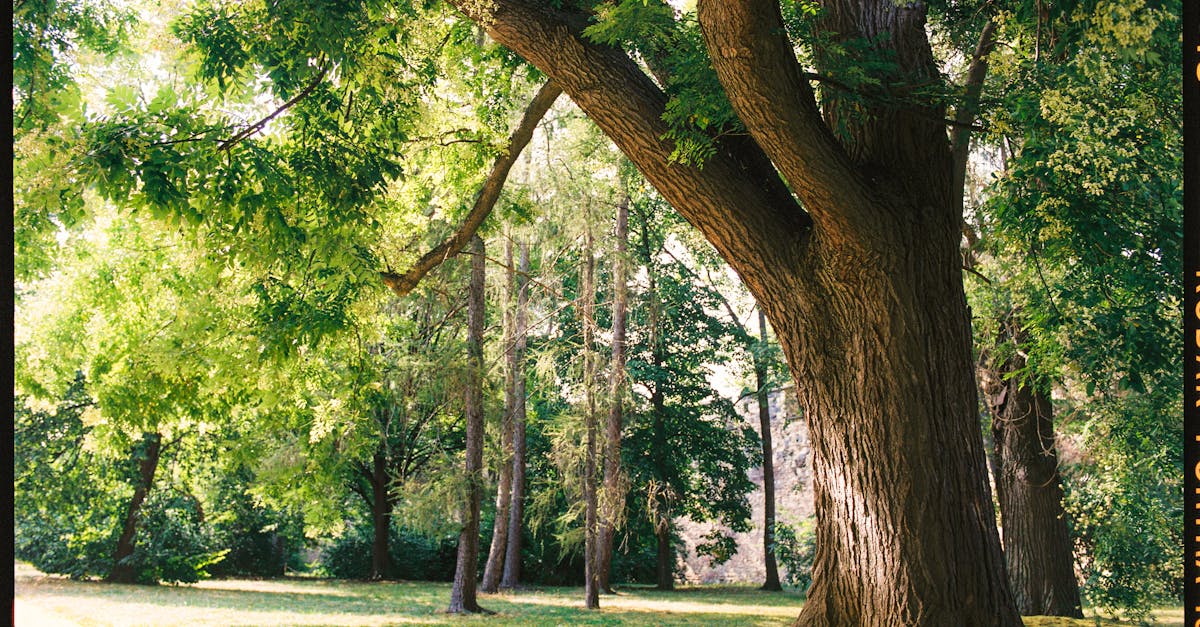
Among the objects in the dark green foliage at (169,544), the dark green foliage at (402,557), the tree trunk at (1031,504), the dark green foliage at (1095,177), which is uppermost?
the dark green foliage at (1095,177)

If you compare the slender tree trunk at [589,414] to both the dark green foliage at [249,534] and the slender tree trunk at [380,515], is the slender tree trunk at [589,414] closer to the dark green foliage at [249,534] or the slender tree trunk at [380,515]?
the slender tree trunk at [380,515]

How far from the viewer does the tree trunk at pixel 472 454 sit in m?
12.5

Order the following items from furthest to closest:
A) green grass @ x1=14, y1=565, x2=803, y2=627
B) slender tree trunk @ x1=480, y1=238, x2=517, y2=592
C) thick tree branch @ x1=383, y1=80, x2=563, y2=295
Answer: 1. slender tree trunk @ x1=480, y1=238, x2=517, y2=592
2. green grass @ x1=14, y1=565, x2=803, y2=627
3. thick tree branch @ x1=383, y1=80, x2=563, y2=295

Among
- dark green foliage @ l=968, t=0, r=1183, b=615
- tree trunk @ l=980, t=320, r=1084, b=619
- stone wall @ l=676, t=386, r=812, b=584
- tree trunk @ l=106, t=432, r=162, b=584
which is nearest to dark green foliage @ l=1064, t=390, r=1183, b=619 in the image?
tree trunk @ l=980, t=320, r=1084, b=619

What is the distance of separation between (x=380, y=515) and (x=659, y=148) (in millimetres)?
16097

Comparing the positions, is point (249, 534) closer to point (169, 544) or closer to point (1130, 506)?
point (169, 544)

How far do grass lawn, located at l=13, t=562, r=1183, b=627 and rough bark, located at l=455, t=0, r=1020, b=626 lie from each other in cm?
368

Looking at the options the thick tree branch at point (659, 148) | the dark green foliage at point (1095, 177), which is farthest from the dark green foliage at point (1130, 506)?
the thick tree branch at point (659, 148)

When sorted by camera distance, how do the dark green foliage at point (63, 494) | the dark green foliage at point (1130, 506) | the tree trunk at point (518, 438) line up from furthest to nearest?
the tree trunk at point (518, 438), the dark green foliage at point (63, 494), the dark green foliage at point (1130, 506)

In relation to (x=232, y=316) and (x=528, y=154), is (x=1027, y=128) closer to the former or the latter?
(x=232, y=316)

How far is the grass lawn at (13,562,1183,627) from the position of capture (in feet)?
35.3

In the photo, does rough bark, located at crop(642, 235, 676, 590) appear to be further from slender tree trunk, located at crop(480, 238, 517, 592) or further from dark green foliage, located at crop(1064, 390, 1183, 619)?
dark green foliage, located at crop(1064, 390, 1183, 619)

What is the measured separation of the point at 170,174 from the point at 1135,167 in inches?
179

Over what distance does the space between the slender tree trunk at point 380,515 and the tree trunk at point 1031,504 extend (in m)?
12.7
